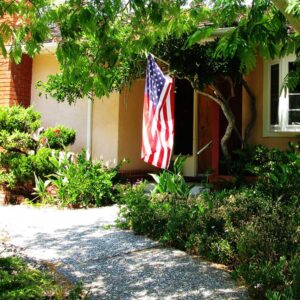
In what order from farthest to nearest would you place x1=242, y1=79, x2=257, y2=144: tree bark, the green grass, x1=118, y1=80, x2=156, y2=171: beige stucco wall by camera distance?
x1=118, y1=80, x2=156, y2=171: beige stucco wall
x1=242, y1=79, x2=257, y2=144: tree bark
the green grass

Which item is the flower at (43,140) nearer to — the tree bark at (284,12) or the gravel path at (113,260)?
the gravel path at (113,260)

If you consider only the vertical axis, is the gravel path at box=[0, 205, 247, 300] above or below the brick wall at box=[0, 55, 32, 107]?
below

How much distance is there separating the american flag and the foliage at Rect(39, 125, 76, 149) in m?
3.31

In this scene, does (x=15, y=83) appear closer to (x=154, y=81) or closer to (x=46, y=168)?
(x=46, y=168)

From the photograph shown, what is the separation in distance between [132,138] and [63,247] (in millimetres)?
5759

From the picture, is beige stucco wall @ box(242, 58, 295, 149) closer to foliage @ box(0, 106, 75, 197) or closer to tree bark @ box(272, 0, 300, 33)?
foliage @ box(0, 106, 75, 197)

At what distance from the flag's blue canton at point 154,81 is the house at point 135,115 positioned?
290 centimetres

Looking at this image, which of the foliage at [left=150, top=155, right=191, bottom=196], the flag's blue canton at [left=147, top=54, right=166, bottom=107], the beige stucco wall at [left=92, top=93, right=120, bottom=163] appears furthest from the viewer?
the beige stucco wall at [left=92, top=93, right=120, bottom=163]

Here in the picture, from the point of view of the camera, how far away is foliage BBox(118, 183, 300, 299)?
15.8 feet

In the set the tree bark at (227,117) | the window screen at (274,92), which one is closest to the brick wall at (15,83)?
the tree bark at (227,117)

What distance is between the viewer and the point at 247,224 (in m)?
6.17

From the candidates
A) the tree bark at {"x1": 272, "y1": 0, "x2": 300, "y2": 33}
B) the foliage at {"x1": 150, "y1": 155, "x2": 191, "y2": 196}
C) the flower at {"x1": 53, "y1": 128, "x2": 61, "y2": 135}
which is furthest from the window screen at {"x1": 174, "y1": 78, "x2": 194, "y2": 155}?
the tree bark at {"x1": 272, "y1": 0, "x2": 300, "y2": 33}

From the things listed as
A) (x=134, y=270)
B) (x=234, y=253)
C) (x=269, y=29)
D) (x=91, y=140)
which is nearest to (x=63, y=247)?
(x=134, y=270)

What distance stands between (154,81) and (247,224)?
343cm
